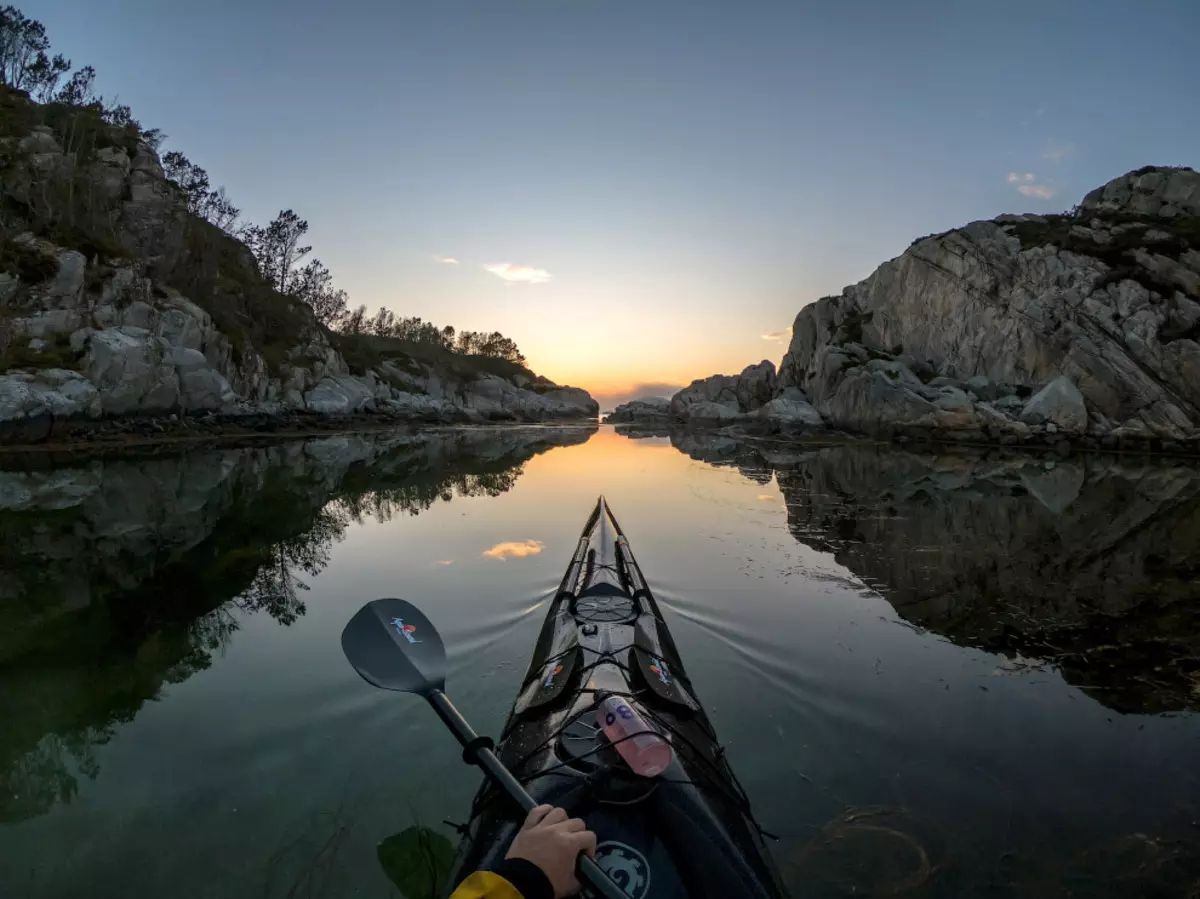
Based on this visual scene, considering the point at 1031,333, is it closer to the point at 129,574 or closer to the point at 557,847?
the point at 129,574

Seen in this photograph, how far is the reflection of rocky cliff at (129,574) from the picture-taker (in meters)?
4.76

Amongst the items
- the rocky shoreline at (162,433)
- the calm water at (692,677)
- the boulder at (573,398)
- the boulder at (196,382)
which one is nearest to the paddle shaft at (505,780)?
the calm water at (692,677)

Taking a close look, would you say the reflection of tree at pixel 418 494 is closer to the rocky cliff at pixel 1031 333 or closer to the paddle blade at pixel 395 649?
the paddle blade at pixel 395 649

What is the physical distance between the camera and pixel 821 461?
28.1m

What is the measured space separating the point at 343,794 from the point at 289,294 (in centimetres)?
7021

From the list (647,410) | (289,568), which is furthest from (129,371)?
(647,410)

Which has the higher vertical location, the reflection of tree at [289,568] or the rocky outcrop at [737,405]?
the rocky outcrop at [737,405]

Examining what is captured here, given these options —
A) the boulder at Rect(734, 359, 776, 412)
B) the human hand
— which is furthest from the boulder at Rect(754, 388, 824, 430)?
the human hand

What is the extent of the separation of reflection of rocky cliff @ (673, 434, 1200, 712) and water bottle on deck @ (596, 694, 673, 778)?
203 inches

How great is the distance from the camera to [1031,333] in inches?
1674

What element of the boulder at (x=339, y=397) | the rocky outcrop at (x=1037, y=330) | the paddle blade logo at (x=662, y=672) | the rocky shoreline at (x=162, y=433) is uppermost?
the rocky outcrop at (x=1037, y=330)

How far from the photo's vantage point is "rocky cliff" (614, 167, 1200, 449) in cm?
3584

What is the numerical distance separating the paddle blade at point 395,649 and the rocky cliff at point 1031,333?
41342 millimetres

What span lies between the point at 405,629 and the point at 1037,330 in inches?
2011
